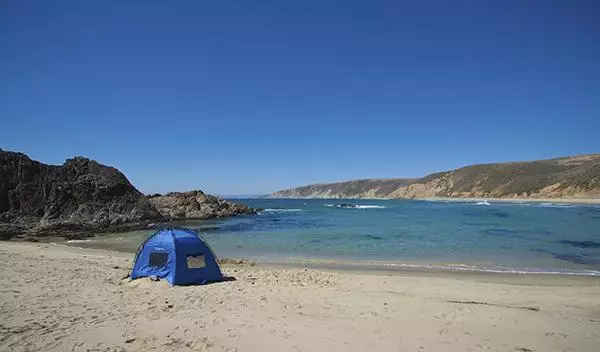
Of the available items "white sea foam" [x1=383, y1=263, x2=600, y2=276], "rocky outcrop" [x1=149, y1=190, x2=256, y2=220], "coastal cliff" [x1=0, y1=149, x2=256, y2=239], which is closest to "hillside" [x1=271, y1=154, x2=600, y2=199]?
"rocky outcrop" [x1=149, y1=190, x2=256, y2=220]

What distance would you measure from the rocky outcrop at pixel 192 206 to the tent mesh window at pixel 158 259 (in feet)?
143

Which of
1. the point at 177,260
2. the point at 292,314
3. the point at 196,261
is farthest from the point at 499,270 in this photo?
the point at 177,260

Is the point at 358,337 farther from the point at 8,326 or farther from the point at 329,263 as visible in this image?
the point at 329,263

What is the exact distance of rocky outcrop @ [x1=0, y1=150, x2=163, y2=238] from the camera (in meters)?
38.8

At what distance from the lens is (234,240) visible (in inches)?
1220

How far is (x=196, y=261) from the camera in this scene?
12883mm

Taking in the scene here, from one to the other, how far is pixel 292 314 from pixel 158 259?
635 cm

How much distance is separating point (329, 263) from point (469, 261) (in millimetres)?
7353

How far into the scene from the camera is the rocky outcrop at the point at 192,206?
57938 millimetres

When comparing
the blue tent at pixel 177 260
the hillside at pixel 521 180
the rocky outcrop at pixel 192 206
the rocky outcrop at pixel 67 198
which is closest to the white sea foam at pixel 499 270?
the blue tent at pixel 177 260

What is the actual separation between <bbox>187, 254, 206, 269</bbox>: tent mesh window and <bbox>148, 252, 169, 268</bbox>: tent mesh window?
0.80 metres

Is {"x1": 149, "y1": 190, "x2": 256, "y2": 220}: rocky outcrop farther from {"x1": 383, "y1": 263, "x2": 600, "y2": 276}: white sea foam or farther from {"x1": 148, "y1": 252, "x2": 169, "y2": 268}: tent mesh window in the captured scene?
{"x1": 383, "y1": 263, "x2": 600, "y2": 276}: white sea foam

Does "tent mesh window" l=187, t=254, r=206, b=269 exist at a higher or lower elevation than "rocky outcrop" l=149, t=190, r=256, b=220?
lower

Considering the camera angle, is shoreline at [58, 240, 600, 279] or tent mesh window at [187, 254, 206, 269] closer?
tent mesh window at [187, 254, 206, 269]
